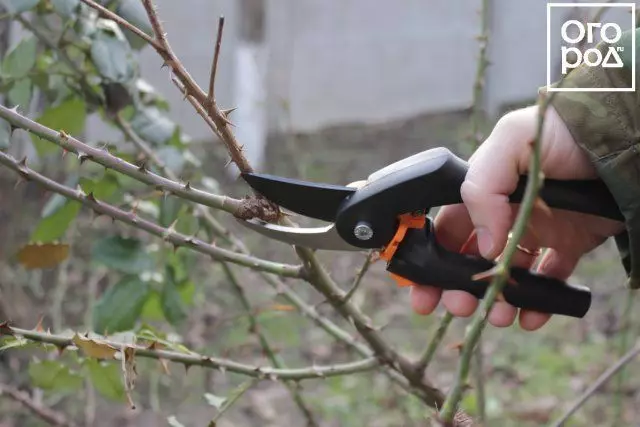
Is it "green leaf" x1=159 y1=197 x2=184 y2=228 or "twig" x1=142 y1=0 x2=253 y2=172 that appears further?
"green leaf" x1=159 y1=197 x2=184 y2=228

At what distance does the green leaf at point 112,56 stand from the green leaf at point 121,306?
0.30 m

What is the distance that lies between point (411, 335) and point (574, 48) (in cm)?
173

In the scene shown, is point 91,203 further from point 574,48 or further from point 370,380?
point 370,380

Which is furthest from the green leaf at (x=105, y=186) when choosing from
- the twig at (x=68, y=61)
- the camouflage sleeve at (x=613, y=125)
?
the camouflage sleeve at (x=613, y=125)

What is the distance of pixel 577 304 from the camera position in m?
0.99

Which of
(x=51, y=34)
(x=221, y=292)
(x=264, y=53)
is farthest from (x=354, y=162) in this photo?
(x=51, y=34)

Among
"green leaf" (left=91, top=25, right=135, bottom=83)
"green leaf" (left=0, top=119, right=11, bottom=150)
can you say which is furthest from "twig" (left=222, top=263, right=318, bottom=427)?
"green leaf" (left=0, top=119, right=11, bottom=150)

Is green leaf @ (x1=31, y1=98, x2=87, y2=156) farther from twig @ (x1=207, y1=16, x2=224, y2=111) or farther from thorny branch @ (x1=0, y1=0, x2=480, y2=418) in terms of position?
twig @ (x1=207, y1=16, x2=224, y2=111)

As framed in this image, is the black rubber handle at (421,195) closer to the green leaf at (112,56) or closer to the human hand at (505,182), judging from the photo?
the human hand at (505,182)

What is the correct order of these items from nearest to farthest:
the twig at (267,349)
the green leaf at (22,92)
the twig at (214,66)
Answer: the twig at (214,66), the green leaf at (22,92), the twig at (267,349)

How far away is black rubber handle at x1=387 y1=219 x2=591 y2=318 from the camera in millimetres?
953

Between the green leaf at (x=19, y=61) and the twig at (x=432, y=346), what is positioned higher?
the green leaf at (x=19, y=61)

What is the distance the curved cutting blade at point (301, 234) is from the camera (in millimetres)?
873

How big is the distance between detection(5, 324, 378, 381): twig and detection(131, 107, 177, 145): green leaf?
0.40 meters
